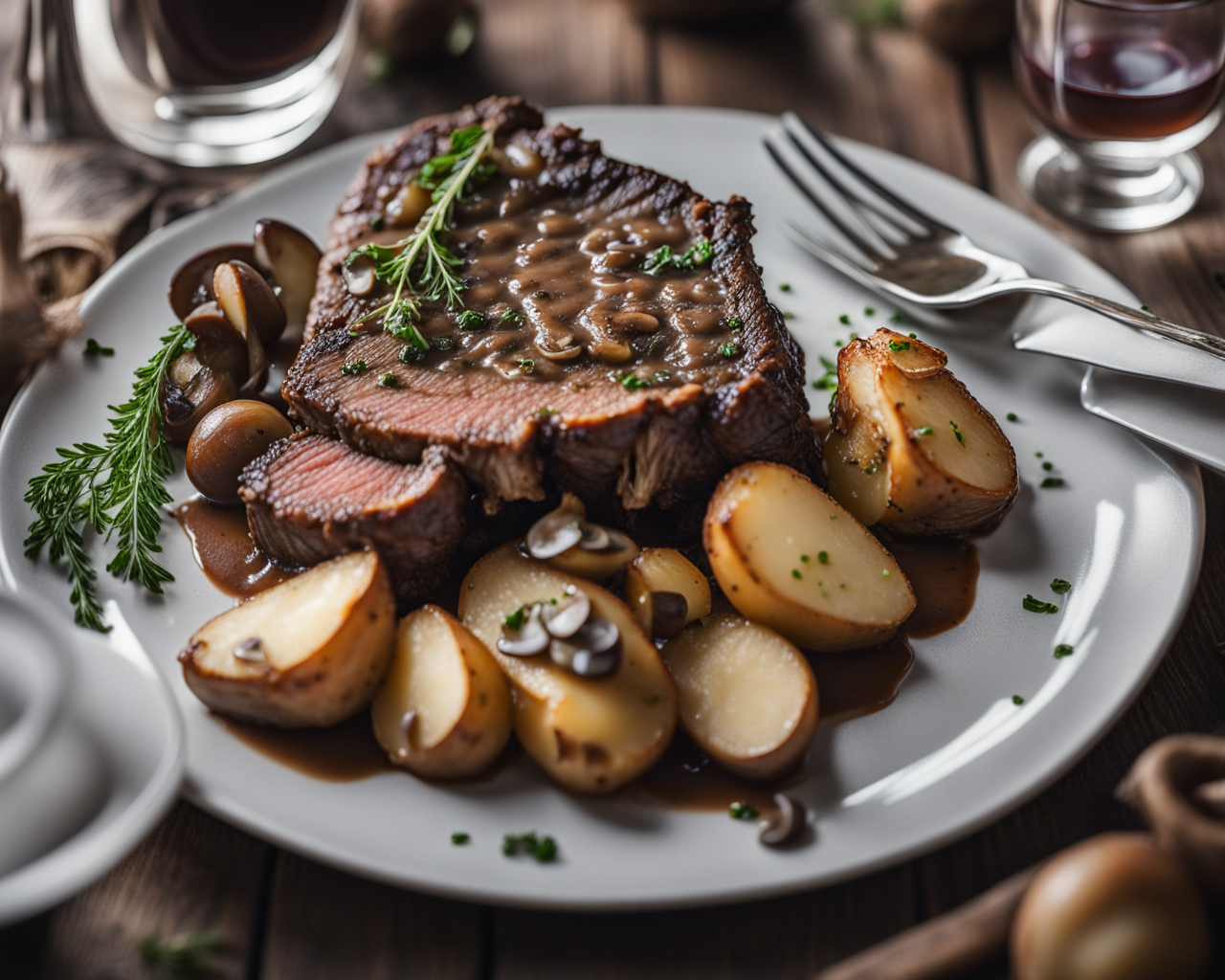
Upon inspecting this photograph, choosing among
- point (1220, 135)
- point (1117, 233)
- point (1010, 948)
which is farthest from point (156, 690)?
point (1220, 135)

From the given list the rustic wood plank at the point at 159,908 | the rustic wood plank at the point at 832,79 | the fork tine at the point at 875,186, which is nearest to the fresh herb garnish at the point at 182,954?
the rustic wood plank at the point at 159,908

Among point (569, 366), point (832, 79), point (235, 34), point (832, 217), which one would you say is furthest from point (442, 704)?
point (832, 79)

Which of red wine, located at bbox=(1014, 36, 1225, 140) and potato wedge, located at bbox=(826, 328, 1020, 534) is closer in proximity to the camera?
potato wedge, located at bbox=(826, 328, 1020, 534)

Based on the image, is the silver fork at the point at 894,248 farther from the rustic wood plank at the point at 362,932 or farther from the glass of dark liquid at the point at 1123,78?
the rustic wood plank at the point at 362,932

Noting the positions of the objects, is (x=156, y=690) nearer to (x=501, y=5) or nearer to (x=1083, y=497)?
(x=1083, y=497)

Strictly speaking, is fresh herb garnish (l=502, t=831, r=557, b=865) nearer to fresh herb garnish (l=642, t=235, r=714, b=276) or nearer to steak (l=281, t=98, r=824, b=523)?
steak (l=281, t=98, r=824, b=523)

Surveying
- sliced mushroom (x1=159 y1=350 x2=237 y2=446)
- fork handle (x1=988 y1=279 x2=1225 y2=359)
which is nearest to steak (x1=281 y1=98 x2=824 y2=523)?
sliced mushroom (x1=159 y1=350 x2=237 y2=446)
